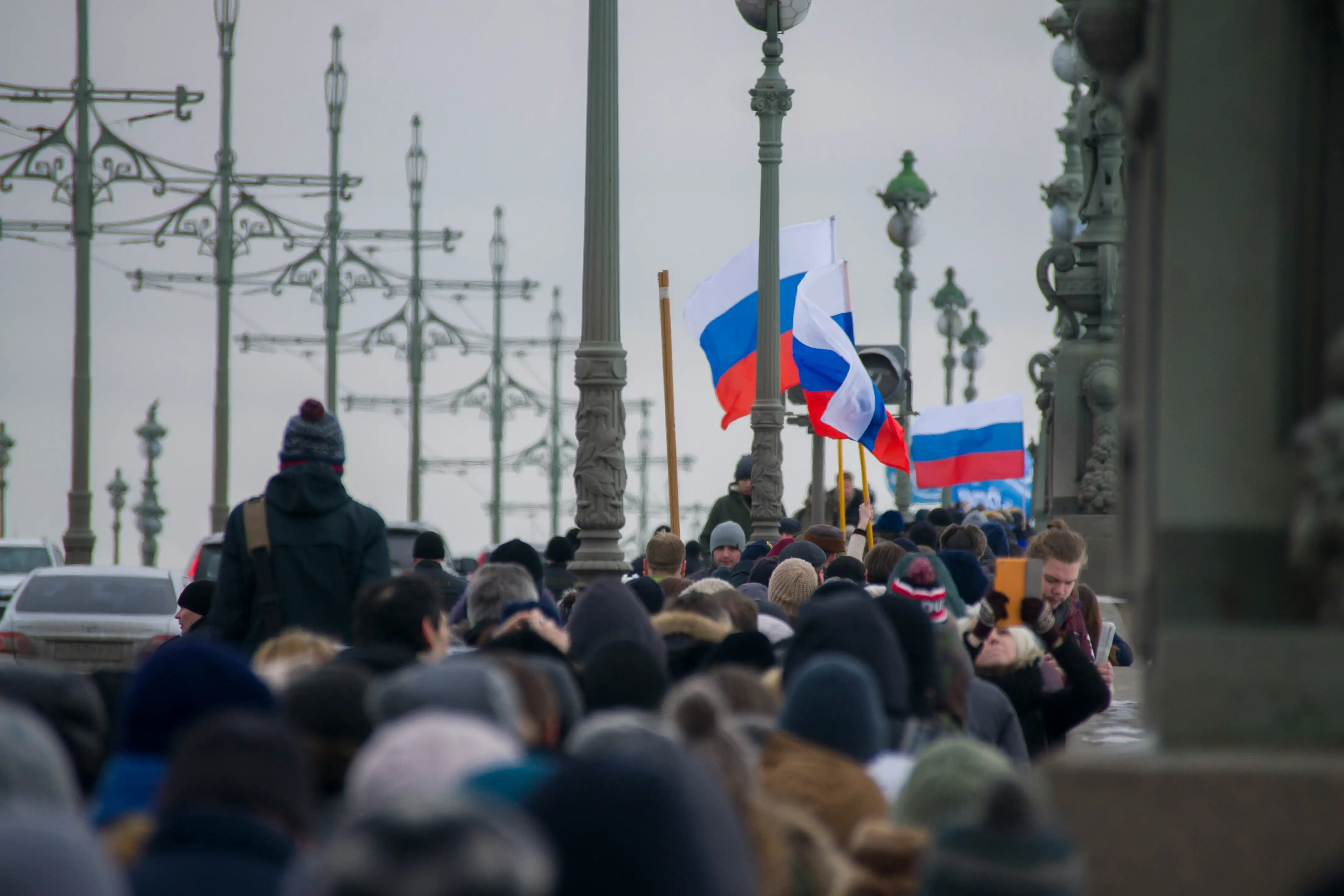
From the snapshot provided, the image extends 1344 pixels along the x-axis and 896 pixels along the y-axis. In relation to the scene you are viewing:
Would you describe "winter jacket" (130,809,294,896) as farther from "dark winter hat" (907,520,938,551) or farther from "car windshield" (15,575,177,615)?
"car windshield" (15,575,177,615)

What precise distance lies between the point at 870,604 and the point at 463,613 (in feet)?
14.8

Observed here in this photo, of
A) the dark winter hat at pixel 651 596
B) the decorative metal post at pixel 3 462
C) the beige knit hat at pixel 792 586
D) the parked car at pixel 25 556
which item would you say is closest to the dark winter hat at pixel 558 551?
the dark winter hat at pixel 651 596

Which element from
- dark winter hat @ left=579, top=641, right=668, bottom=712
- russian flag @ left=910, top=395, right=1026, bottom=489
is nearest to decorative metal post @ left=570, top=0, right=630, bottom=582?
dark winter hat @ left=579, top=641, right=668, bottom=712

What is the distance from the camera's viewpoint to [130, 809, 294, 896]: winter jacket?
3289 mm

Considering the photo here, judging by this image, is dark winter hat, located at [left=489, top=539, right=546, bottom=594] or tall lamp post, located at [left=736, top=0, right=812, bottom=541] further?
tall lamp post, located at [left=736, top=0, right=812, bottom=541]

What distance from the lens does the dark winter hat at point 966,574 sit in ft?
27.8

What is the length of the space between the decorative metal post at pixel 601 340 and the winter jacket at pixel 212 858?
10297 millimetres

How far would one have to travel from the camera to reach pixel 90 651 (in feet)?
56.8

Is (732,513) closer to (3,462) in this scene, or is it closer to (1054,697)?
(1054,697)

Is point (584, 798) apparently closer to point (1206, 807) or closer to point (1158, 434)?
point (1206, 807)

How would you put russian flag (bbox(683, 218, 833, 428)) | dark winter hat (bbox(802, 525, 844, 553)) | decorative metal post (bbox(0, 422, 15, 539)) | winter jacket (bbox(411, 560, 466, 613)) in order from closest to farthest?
1. winter jacket (bbox(411, 560, 466, 613))
2. dark winter hat (bbox(802, 525, 844, 553))
3. russian flag (bbox(683, 218, 833, 428))
4. decorative metal post (bbox(0, 422, 15, 539))

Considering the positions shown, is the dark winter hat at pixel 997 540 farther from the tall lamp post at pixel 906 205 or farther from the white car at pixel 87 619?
the tall lamp post at pixel 906 205

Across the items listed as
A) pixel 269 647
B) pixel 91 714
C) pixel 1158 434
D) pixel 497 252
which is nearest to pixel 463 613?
pixel 269 647

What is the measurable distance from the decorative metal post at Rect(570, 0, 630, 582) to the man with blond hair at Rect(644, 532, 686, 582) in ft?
2.18
